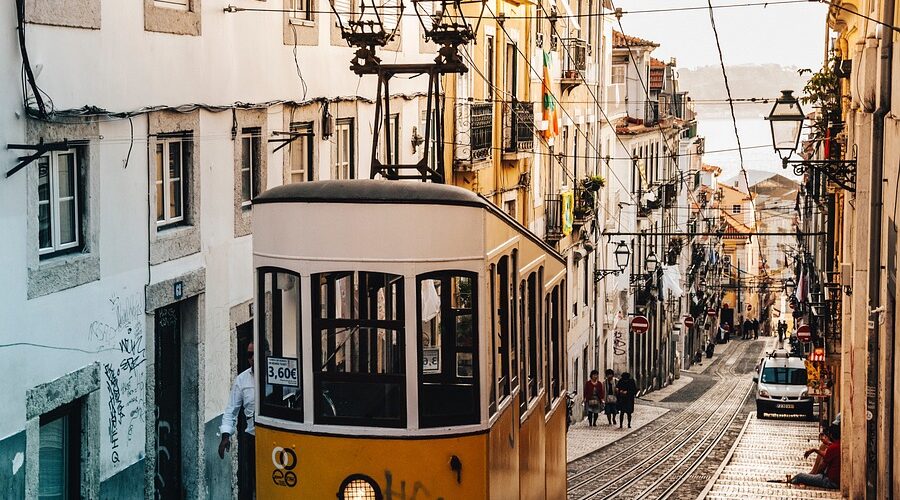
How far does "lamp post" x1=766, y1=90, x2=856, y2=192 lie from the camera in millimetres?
19062

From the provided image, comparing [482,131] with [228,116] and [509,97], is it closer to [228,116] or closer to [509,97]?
[509,97]

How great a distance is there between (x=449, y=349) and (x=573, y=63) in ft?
93.7

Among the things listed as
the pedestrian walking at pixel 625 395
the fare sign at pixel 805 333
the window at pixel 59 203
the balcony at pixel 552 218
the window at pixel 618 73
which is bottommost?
the pedestrian walking at pixel 625 395

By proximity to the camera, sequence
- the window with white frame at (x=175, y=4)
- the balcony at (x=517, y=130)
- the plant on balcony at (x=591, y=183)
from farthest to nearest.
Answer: the plant on balcony at (x=591, y=183) → the balcony at (x=517, y=130) → the window with white frame at (x=175, y=4)

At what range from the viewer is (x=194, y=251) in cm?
1349

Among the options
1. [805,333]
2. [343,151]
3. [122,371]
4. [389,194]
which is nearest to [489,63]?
[343,151]

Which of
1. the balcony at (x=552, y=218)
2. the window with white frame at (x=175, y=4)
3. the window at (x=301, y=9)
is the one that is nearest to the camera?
the window with white frame at (x=175, y=4)

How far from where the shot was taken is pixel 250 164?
15.4 meters

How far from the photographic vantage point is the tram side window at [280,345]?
9.27 metres

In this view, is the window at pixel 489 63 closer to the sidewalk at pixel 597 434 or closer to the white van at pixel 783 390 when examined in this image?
the sidewalk at pixel 597 434

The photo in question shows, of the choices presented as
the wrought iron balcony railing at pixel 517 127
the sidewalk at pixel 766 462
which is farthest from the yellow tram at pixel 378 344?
the wrought iron balcony railing at pixel 517 127

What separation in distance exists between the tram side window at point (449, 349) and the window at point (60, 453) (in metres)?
3.13

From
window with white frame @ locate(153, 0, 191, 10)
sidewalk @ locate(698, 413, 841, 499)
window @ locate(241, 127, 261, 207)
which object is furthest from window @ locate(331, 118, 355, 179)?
sidewalk @ locate(698, 413, 841, 499)

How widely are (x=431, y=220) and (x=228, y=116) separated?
223 inches
